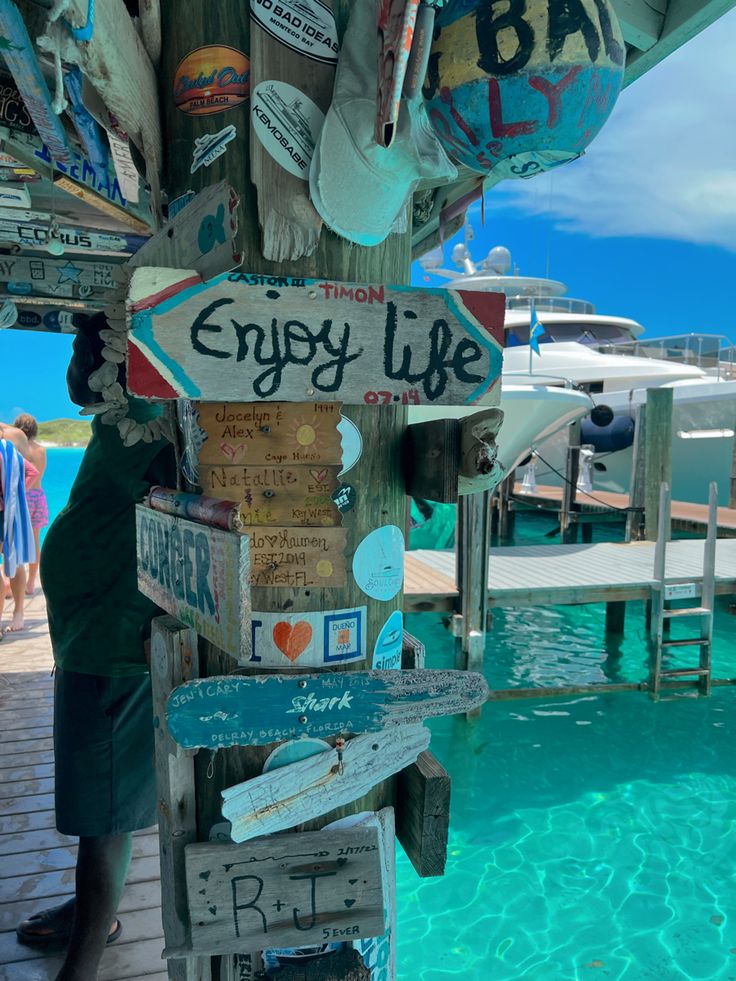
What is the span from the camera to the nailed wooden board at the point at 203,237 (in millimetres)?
1234

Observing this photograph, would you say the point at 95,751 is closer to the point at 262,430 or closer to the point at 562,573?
the point at 262,430

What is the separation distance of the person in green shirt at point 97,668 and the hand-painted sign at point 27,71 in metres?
0.84

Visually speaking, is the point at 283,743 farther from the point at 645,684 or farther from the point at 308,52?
the point at 645,684

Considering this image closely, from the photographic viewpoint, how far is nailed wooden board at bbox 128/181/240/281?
4.05 ft

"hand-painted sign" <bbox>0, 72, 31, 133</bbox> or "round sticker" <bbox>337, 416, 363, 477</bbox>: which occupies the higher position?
"hand-painted sign" <bbox>0, 72, 31, 133</bbox>

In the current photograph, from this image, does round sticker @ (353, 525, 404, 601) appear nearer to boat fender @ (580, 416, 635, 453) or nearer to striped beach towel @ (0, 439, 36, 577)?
striped beach towel @ (0, 439, 36, 577)

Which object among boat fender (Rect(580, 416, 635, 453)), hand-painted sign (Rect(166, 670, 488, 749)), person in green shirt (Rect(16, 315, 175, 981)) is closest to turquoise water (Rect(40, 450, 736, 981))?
person in green shirt (Rect(16, 315, 175, 981))

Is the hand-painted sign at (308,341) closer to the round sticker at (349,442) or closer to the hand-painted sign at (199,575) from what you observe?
the round sticker at (349,442)

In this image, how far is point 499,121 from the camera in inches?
62.1

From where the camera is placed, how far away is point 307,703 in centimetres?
154

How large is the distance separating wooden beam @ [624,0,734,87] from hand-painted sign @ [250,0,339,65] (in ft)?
4.49

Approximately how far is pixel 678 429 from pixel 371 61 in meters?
16.0

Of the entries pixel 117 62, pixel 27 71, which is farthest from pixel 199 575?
pixel 27 71

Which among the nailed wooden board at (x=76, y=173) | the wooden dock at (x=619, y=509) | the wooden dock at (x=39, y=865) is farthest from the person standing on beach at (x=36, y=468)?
the wooden dock at (x=619, y=509)
